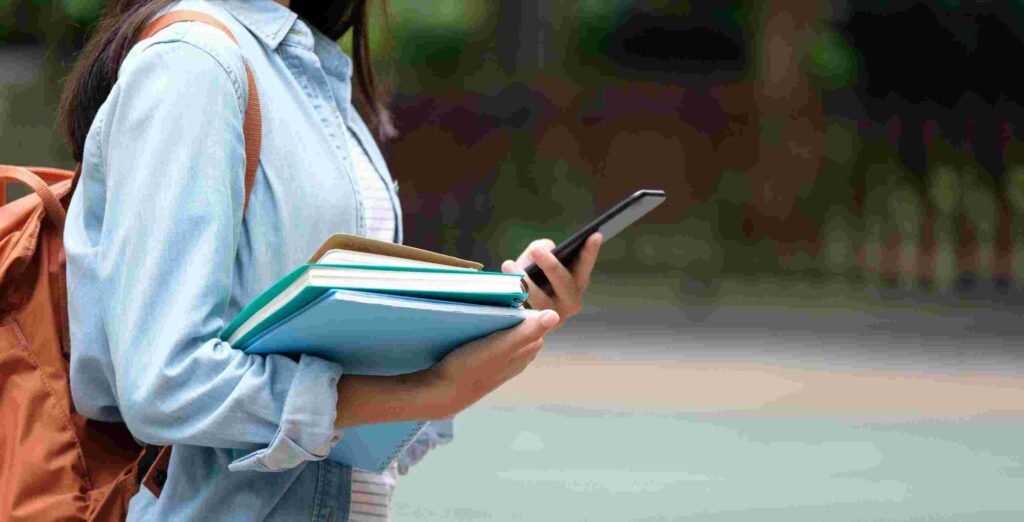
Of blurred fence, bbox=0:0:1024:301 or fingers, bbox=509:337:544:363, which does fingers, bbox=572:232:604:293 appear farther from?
blurred fence, bbox=0:0:1024:301

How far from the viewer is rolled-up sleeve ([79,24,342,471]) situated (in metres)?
1.20

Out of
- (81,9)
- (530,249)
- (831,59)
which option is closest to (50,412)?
(530,249)

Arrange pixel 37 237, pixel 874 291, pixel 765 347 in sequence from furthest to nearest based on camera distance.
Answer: pixel 874 291 → pixel 765 347 → pixel 37 237

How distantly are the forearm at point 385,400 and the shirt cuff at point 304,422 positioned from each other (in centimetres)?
5

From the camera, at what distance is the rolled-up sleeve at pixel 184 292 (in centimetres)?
120

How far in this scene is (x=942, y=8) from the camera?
30.2 feet

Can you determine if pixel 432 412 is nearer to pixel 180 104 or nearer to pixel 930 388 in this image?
pixel 180 104

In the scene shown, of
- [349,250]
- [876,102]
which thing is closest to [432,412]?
[349,250]

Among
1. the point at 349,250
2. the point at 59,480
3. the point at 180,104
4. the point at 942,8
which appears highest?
the point at 180,104

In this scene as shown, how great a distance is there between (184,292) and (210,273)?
0.03m

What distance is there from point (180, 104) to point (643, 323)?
8559 mm

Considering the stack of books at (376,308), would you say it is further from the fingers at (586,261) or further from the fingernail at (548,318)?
the fingers at (586,261)

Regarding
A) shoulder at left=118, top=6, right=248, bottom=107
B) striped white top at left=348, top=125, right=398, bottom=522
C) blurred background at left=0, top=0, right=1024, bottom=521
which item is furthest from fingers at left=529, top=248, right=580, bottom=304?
blurred background at left=0, top=0, right=1024, bottom=521

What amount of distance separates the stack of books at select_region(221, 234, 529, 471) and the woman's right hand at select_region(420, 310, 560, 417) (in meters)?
0.01
